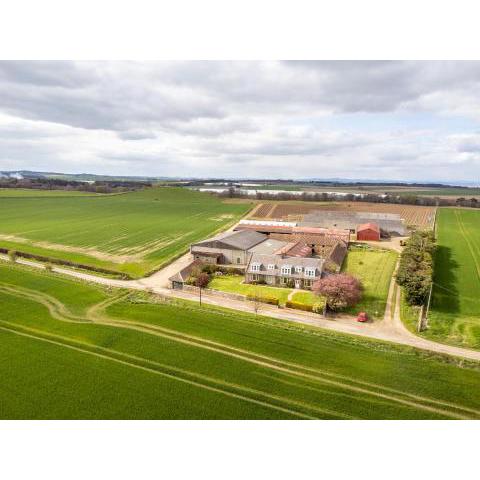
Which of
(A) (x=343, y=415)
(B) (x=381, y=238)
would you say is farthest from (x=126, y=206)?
(A) (x=343, y=415)

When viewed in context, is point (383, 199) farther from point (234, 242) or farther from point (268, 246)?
point (234, 242)

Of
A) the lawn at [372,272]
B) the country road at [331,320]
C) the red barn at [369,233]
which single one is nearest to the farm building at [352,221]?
the red barn at [369,233]

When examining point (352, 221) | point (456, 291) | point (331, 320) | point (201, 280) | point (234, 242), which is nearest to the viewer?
point (331, 320)

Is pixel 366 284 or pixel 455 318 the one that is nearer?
pixel 455 318

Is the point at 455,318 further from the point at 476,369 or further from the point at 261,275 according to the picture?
the point at 261,275

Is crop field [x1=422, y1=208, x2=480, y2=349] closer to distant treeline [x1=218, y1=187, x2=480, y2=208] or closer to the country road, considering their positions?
the country road

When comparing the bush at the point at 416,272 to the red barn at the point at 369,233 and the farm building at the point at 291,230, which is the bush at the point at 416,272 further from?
the red barn at the point at 369,233

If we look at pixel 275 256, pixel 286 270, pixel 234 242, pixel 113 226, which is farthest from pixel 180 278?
pixel 113 226
